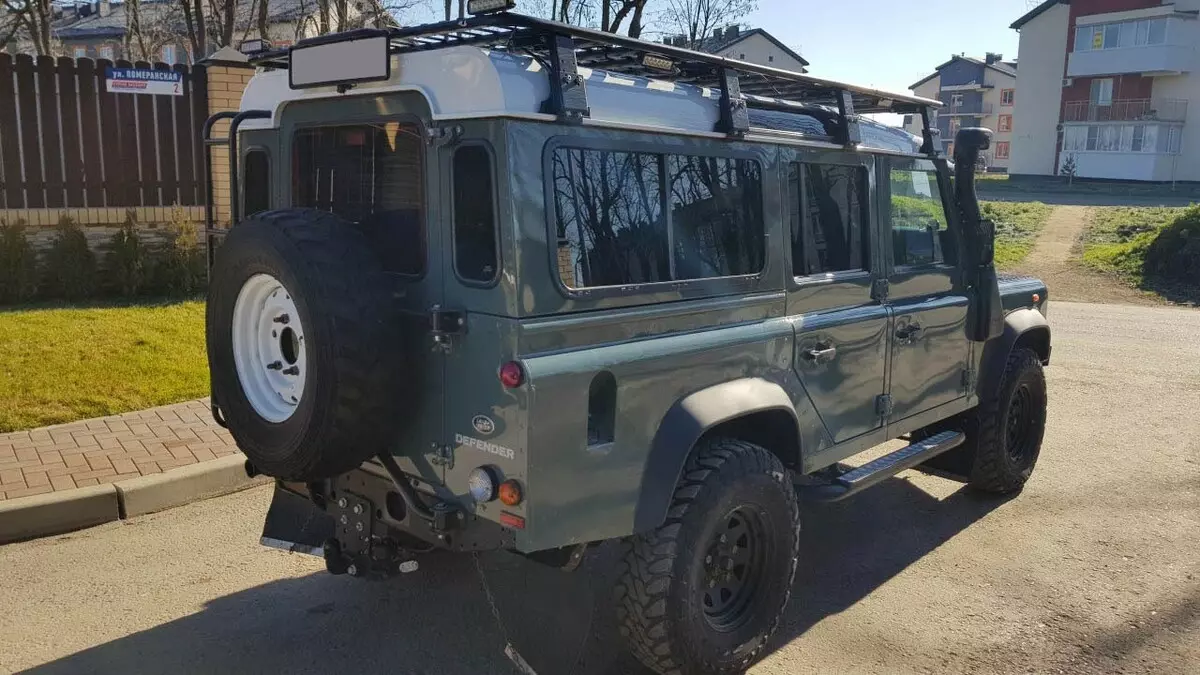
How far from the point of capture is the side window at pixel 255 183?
404cm

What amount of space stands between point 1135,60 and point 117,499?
51.7 metres

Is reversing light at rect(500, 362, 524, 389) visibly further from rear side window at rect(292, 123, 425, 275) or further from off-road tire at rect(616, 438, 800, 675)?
off-road tire at rect(616, 438, 800, 675)

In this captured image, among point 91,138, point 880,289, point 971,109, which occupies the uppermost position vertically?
point 971,109

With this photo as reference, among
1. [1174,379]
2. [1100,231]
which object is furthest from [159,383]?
[1100,231]

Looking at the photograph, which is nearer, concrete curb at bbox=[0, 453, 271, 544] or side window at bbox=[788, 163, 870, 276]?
side window at bbox=[788, 163, 870, 276]

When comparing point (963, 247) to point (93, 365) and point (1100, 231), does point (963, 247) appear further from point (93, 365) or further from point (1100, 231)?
point (1100, 231)

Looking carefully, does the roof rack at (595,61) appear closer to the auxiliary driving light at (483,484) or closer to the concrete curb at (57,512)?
the auxiliary driving light at (483,484)

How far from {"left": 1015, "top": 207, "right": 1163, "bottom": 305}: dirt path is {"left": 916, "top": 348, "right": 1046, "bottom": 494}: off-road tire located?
403 inches

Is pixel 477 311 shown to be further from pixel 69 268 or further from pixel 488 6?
pixel 69 268

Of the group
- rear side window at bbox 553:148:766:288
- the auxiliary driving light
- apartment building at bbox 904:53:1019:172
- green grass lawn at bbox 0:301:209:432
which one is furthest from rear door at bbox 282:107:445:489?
apartment building at bbox 904:53:1019:172

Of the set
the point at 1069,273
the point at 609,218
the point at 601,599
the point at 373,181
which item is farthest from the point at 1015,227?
the point at 373,181

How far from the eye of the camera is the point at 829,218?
4352 millimetres

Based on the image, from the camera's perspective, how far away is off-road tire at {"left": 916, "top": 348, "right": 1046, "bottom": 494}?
218 inches

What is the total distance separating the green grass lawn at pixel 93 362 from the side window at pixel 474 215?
4447 millimetres
